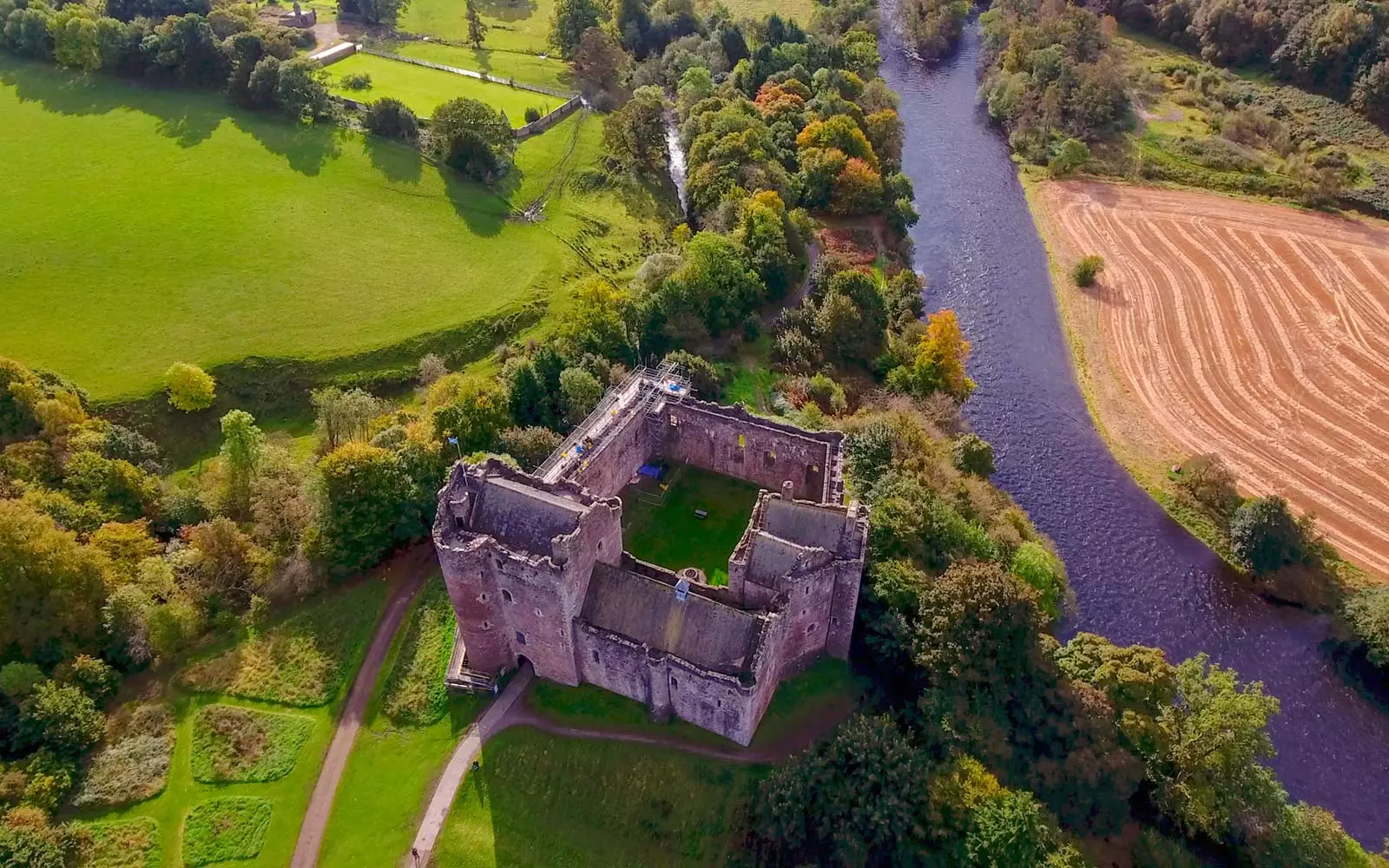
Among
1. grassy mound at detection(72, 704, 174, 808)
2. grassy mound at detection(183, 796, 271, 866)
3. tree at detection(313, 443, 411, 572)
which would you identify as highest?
tree at detection(313, 443, 411, 572)

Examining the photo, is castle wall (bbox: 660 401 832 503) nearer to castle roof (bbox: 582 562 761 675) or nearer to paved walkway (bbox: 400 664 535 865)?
castle roof (bbox: 582 562 761 675)

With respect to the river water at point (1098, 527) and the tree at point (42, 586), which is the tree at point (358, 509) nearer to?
the tree at point (42, 586)

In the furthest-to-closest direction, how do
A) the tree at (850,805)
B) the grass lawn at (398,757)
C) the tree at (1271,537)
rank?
the tree at (1271,537) < the grass lawn at (398,757) < the tree at (850,805)

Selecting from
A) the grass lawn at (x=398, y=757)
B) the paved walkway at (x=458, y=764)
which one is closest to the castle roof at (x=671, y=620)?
the paved walkway at (x=458, y=764)

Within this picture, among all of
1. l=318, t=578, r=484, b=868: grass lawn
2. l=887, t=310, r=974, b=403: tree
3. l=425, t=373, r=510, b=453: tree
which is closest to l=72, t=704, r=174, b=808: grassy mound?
l=318, t=578, r=484, b=868: grass lawn

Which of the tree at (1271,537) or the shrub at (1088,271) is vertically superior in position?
the shrub at (1088,271)

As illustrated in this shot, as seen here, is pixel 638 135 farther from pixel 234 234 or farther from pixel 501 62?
pixel 234 234
